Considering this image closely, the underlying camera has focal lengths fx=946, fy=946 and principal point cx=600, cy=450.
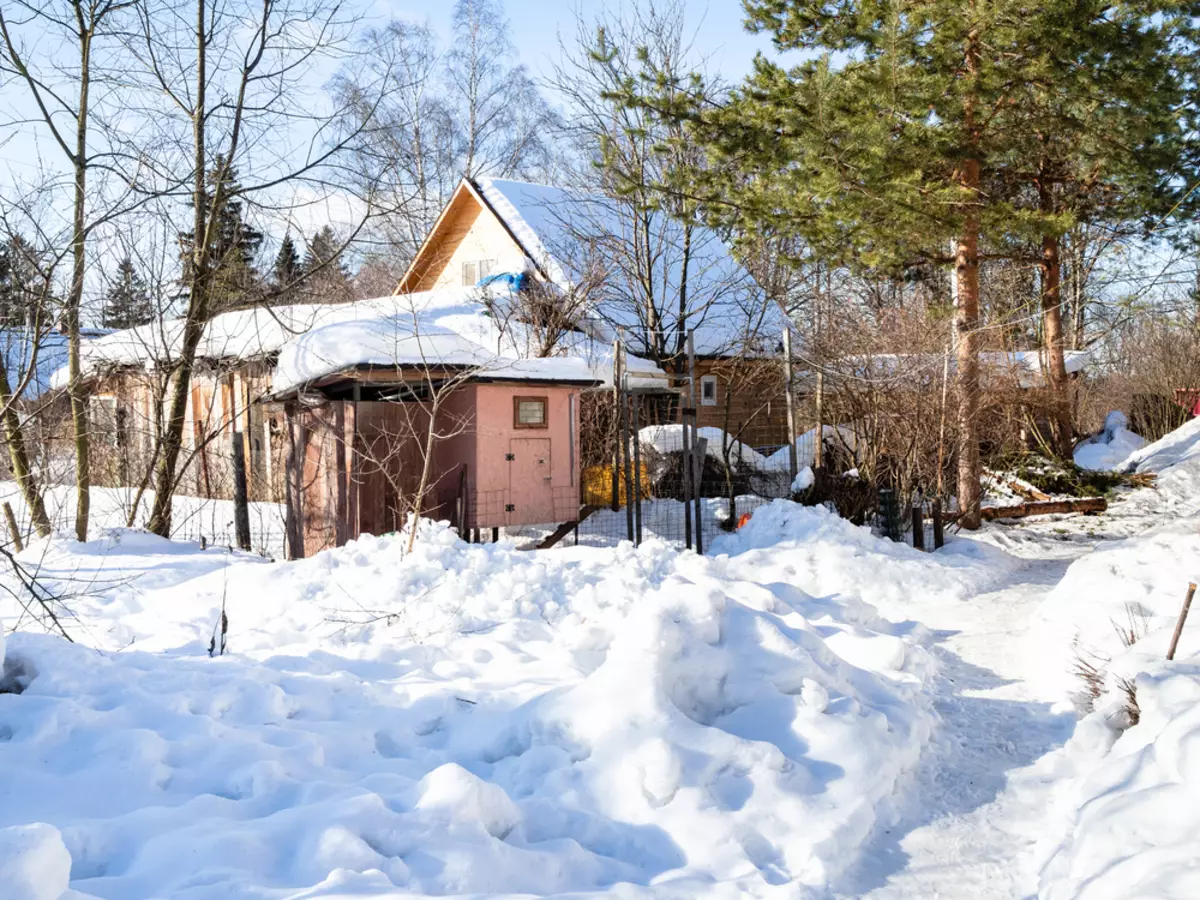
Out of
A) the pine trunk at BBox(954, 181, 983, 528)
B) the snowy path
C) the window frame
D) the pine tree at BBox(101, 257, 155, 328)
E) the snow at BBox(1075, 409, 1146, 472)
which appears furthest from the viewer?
the snow at BBox(1075, 409, 1146, 472)

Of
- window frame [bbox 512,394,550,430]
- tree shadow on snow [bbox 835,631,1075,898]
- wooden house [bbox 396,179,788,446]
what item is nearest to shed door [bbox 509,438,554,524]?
window frame [bbox 512,394,550,430]

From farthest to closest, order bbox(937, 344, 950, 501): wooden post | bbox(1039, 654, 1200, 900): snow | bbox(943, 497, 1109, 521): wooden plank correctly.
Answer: bbox(943, 497, 1109, 521): wooden plank
bbox(937, 344, 950, 501): wooden post
bbox(1039, 654, 1200, 900): snow

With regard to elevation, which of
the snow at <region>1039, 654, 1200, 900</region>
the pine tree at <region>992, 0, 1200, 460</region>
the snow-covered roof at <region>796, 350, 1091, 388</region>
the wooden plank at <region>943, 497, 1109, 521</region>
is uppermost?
the pine tree at <region>992, 0, 1200, 460</region>

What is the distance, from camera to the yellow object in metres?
14.9

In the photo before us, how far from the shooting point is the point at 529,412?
38.6 ft

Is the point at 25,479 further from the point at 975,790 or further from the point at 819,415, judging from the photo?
the point at 819,415

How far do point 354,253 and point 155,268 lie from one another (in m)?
2.95

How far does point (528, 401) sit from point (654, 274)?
960 centimetres

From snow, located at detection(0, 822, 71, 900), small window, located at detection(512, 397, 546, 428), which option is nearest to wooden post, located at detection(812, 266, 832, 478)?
small window, located at detection(512, 397, 546, 428)

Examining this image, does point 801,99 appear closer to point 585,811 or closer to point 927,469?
point 927,469

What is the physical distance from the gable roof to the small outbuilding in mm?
6938

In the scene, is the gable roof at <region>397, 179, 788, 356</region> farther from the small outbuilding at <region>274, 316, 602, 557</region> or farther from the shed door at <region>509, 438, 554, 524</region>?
the shed door at <region>509, 438, 554, 524</region>

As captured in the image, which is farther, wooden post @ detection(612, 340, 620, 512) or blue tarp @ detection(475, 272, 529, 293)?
blue tarp @ detection(475, 272, 529, 293)

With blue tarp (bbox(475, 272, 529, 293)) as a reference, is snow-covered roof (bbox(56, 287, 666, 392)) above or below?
below
